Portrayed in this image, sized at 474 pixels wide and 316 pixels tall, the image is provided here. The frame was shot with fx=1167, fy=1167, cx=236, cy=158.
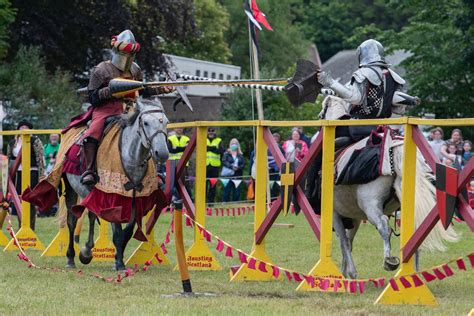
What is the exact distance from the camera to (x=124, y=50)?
1327 centimetres

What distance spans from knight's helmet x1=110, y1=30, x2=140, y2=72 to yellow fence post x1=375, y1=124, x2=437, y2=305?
4.32m

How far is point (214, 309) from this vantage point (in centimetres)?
959

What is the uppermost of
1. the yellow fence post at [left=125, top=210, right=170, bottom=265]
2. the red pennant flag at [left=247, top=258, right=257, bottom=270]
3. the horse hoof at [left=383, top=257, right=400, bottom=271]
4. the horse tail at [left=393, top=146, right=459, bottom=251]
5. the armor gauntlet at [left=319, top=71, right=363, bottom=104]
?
the armor gauntlet at [left=319, top=71, right=363, bottom=104]

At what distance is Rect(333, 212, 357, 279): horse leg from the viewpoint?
11.7 meters

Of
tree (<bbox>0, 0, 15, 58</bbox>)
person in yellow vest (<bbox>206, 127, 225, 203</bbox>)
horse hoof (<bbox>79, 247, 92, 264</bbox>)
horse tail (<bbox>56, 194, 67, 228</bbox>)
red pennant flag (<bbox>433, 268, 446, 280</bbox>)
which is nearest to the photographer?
red pennant flag (<bbox>433, 268, 446, 280</bbox>)

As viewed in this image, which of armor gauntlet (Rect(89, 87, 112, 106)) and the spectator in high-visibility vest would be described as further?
the spectator in high-visibility vest

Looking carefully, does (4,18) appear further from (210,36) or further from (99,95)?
(210,36)

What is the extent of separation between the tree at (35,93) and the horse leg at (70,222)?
43.2 feet

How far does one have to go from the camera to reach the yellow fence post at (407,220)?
996 centimetres

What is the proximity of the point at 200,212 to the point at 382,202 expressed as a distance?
8.33 ft

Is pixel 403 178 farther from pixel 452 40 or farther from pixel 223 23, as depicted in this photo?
pixel 223 23

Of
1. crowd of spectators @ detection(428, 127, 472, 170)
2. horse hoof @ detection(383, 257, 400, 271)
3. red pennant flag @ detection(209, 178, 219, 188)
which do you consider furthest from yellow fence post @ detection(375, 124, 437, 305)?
red pennant flag @ detection(209, 178, 219, 188)

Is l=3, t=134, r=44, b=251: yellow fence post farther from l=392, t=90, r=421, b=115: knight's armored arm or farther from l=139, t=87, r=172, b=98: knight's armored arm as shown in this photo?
l=392, t=90, r=421, b=115: knight's armored arm

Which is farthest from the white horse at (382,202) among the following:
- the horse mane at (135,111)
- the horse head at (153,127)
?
the horse mane at (135,111)
